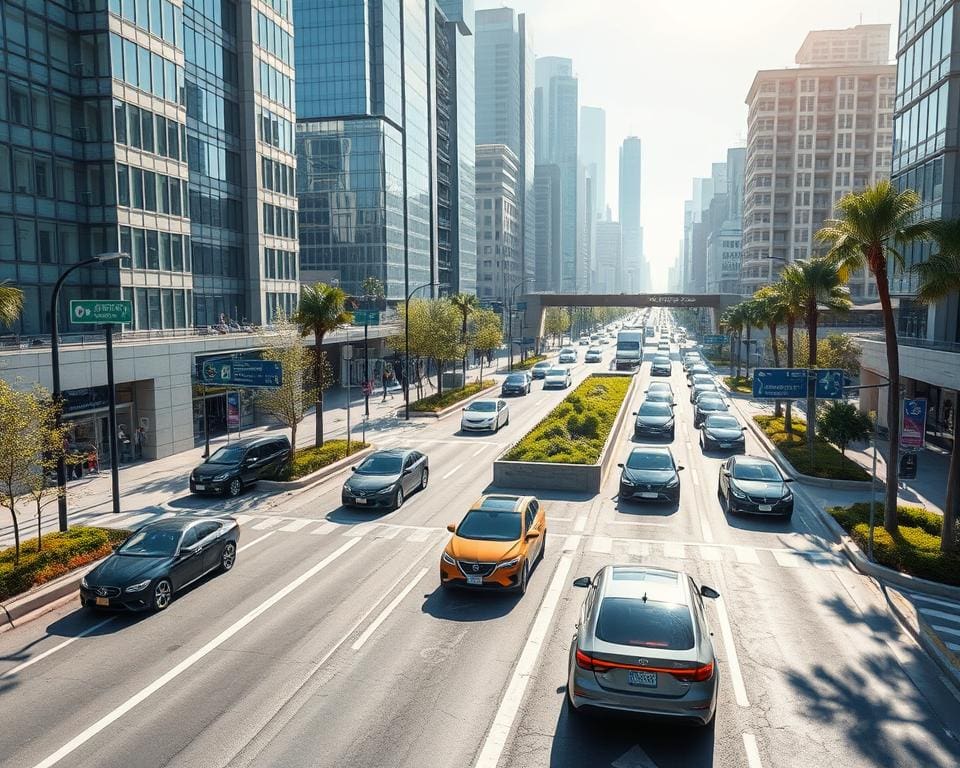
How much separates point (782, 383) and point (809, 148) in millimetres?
111331

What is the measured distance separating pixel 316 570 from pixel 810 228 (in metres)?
124

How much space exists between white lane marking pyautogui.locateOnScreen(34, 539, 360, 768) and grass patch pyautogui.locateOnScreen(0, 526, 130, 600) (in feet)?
16.7

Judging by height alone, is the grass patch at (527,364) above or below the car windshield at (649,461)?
below

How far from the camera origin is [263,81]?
52.4 metres

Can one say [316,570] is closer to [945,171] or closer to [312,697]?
[312,697]

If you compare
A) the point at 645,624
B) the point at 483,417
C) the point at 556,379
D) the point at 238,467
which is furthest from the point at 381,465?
the point at 556,379

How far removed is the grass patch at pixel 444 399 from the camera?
47.7 m

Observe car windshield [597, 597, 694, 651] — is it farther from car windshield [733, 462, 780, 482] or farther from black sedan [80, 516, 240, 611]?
car windshield [733, 462, 780, 482]

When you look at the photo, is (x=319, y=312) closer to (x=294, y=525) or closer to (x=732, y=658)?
(x=294, y=525)

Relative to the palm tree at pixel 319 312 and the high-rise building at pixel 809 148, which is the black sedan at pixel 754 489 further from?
the high-rise building at pixel 809 148

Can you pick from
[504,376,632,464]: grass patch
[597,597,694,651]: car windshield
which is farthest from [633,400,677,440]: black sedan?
[597,597,694,651]: car windshield

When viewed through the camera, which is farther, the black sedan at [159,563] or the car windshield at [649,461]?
the car windshield at [649,461]

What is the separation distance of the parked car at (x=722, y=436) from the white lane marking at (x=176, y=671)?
847 inches

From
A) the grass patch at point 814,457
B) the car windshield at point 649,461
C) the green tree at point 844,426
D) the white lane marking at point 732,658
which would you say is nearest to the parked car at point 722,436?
the grass patch at point 814,457
